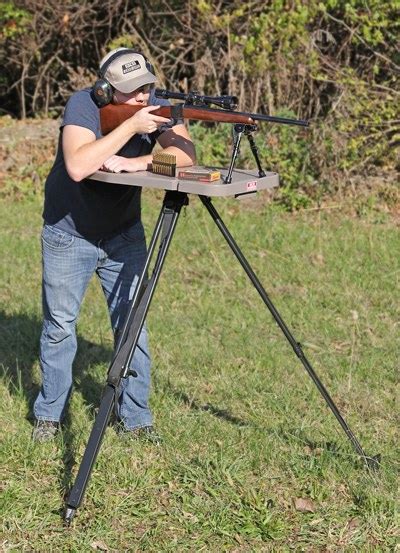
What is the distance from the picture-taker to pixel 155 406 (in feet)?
18.2

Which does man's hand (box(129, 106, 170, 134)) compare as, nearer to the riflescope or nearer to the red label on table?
the riflescope

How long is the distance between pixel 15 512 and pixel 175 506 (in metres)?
0.72

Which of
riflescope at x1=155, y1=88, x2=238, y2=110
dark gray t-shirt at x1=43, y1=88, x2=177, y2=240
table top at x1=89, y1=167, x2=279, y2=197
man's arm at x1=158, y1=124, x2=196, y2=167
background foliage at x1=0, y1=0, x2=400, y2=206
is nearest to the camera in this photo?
table top at x1=89, y1=167, x2=279, y2=197

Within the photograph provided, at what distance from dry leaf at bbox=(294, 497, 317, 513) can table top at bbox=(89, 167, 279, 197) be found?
1423mm

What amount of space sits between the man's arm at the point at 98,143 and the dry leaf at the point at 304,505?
1.75 m

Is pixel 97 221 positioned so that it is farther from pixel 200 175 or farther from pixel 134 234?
pixel 200 175

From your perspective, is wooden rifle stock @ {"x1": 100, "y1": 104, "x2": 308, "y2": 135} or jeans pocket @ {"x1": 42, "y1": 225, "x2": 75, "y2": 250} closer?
wooden rifle stock @ {"x1": 100, "y1": 104, "x2": 308, "y2": 135}

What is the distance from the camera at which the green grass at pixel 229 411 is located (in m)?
4.38

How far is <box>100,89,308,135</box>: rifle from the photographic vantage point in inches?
166

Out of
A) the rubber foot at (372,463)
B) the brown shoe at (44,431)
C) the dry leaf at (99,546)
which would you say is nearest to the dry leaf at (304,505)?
the rubber foot at (372,463)

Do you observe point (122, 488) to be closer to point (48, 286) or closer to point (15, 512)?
point (15, 512)

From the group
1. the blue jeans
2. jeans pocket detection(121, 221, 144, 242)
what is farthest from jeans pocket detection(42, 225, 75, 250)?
jeans pocket detection(121, 221, 144, 242)

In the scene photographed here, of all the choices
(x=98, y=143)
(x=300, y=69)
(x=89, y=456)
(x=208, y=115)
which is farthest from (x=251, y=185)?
(x=300, y=69)

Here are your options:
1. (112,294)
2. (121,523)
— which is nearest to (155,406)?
(112,294)
